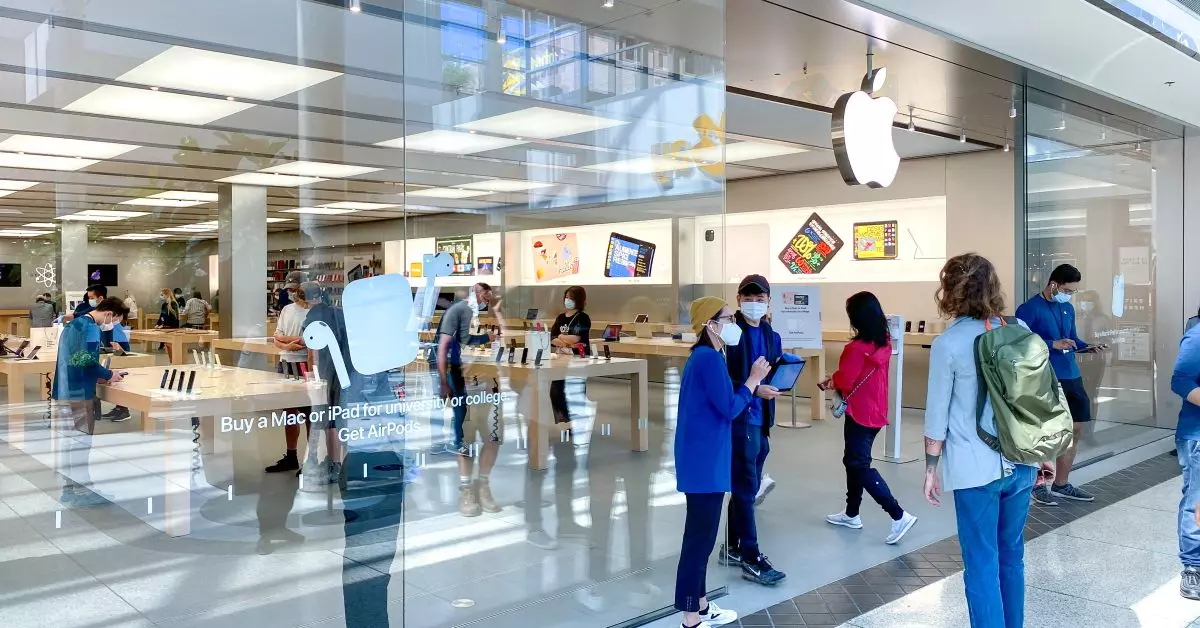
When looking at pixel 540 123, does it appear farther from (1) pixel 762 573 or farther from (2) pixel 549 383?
(1) pixel 762 573

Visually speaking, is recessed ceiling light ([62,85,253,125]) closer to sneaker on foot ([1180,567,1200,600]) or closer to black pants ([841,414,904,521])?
black pants ([841,414,904,521])

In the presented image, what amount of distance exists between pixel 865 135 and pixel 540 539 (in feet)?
11.2

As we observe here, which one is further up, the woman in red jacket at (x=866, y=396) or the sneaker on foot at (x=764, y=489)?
the woman in red jacket at (x=866, y=396)

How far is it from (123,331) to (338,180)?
179 centimetres

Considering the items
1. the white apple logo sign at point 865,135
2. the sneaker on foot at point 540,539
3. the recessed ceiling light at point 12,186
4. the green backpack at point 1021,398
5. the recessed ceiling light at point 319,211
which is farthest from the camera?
the white apple logo sign at point 865,135

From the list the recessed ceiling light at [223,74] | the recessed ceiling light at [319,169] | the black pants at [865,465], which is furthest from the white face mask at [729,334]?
the recessed ceiling light at [223,74]

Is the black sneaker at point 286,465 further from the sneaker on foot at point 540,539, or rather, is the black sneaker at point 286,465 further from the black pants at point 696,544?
the black pants at point 696,544

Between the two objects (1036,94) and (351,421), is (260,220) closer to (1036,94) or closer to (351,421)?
(351,421)

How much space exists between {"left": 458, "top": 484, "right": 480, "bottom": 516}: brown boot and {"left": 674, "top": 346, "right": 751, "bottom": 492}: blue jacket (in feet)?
3.47

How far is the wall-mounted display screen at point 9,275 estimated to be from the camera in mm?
3543

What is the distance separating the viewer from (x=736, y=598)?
164 inches

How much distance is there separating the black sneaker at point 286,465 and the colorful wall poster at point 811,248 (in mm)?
8443

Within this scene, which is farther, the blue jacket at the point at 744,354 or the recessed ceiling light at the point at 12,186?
the blue jacket at the point at 744,354

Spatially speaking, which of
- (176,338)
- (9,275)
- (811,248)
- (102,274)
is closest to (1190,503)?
(176,338)
